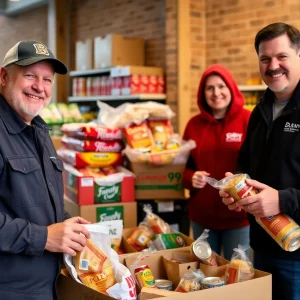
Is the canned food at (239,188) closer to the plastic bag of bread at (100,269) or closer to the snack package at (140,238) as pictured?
the plastic bag of bread at (100,269)

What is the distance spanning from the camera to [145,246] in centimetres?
248

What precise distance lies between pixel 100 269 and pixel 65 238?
0.23m

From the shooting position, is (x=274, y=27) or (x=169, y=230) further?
(x=169, y=230)

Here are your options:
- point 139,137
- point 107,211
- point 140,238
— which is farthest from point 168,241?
point 139,137

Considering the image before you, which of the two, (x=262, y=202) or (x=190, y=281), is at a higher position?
(x=262, y=202)

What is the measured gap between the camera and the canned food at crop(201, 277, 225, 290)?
5.65 ft

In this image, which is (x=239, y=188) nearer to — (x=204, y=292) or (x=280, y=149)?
(x=280, y=149)

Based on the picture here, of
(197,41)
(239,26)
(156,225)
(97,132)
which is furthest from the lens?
(197,41)

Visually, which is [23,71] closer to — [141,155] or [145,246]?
[145,246]

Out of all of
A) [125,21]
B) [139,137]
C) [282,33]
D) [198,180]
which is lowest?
[198,180]

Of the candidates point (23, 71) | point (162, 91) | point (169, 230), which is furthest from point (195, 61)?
point (23, 71)

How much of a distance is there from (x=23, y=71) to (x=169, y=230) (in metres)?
1.38

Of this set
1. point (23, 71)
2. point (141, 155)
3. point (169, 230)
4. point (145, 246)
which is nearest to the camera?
point (23, 71)

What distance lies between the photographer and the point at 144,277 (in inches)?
72.5
